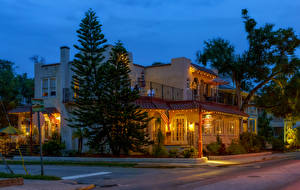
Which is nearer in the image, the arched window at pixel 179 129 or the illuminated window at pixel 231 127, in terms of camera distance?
the arched window at pixel 179 129

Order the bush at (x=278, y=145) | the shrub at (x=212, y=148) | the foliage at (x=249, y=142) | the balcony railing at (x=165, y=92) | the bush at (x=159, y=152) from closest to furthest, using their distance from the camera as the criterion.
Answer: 1. the bush at (x=159, y=152)
2. the shrub at (x=212, y=148)
3. the balcony railing at (x=165, y=92)
4. the foliage at (x=249, y=142)
5. the bush at (x=278, y=145)

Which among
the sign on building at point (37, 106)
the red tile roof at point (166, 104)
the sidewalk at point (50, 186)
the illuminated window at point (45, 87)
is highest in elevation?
the illuminated window at point (45, 87)

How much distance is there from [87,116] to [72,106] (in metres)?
4.48

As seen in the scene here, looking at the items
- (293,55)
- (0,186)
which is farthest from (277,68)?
(0,186)

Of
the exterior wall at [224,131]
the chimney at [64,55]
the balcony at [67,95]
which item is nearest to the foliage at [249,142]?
the exterior wall at [224,131]

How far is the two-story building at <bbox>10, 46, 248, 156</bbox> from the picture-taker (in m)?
26.5

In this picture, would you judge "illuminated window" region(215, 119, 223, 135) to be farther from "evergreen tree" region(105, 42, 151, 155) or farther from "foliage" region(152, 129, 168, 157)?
"evergreen tree" region(105, 42, 151, 155)

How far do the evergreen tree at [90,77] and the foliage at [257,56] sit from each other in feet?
44.5

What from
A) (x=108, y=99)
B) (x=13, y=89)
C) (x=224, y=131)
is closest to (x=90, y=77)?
(x=108, y=99)

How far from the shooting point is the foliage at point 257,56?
32312mm

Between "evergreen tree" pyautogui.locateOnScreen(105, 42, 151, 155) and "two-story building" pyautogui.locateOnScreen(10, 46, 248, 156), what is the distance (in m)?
2.03

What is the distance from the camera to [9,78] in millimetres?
41625

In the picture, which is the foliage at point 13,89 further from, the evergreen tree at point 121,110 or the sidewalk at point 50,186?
the sidewalk at point 50,186

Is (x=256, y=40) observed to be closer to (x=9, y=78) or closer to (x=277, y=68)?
(x=277, y=68)
